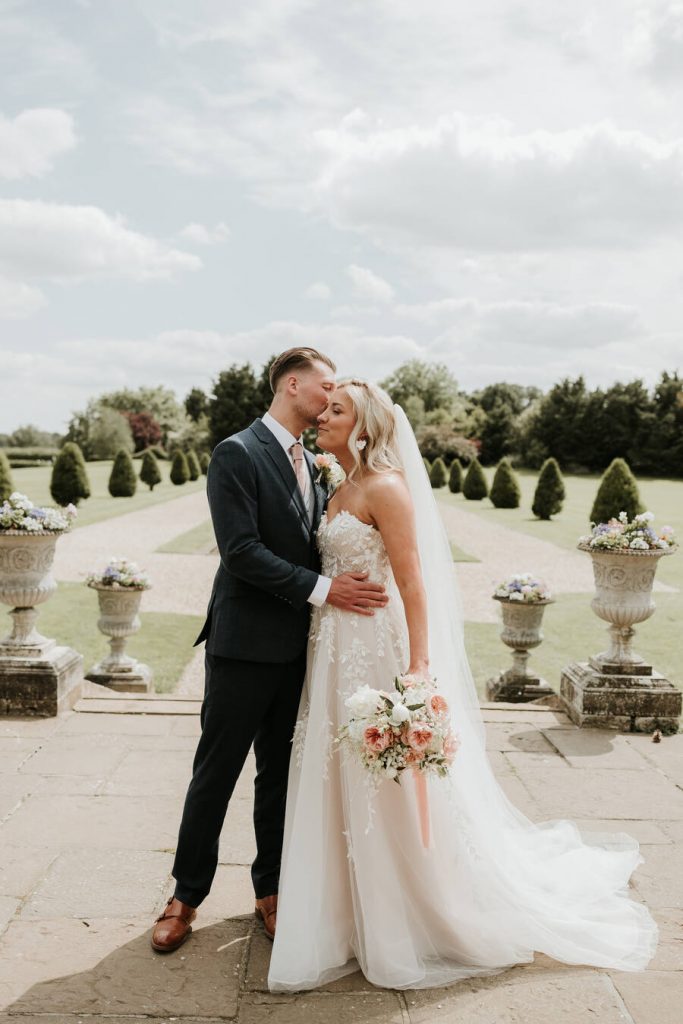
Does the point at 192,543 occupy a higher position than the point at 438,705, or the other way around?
the point at 438,705

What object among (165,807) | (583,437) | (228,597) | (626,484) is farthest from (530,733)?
(583,437)

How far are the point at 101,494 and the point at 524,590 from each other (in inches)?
1102

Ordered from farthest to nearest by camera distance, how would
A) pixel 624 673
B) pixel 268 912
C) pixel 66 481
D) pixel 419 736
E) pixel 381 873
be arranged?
pixel 66 481 < pixel 624 673 < pixel 268 912 < pixel 381 873 < pixel 419 736

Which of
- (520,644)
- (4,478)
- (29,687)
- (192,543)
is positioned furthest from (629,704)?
(4,478)

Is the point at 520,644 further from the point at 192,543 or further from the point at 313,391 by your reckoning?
the point at 192,543

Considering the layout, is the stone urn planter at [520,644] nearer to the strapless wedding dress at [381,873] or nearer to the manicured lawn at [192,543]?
the strapless wedding dress at [381,873]

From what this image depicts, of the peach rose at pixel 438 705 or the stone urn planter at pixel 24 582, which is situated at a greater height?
the peach rose at pixel 438 705

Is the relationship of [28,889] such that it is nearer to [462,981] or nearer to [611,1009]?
[462,981]

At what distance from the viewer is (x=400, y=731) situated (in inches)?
106

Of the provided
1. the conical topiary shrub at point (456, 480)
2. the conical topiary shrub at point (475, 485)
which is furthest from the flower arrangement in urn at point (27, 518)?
the conical topiary shrub at point (456, 480)

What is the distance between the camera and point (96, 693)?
20.4ft

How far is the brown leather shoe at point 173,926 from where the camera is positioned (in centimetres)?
297

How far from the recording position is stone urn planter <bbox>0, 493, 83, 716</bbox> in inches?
217

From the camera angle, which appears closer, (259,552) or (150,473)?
(259,552)
